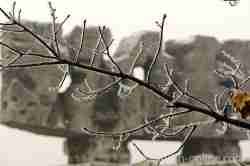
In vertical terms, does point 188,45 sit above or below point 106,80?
above

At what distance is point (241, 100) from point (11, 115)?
5.82m

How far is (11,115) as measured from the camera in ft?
21.0

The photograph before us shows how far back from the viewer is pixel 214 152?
290 inches

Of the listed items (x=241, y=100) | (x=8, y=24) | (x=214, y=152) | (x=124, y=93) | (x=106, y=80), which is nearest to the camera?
(x=241, y=100)

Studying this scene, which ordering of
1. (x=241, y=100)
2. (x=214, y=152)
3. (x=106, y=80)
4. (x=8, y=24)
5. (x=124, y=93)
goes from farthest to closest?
1. (x=214, y=152)
2. (x=106, y=80)
3. (x=124, y=93)
4. (x=8, y=24)
5. (x=241, y=100)

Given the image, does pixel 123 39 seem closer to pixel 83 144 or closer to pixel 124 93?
pixel 83 144

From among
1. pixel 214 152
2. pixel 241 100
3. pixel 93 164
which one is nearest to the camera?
pixel 241 100

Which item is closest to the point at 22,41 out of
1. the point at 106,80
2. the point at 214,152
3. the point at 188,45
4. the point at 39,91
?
the point at 39,91

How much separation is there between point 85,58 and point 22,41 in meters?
0.86

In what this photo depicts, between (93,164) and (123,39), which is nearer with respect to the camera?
(93,164)

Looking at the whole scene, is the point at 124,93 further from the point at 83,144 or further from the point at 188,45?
the point at 188,45

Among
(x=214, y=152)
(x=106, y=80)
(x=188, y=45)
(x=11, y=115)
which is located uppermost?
(x=188, y=45)

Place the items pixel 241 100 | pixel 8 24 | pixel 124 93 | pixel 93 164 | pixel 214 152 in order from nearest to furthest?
pixel 241 100 → pixel 8 24 → pixel 124 93 → pixel 93 164 → pixel 214 152

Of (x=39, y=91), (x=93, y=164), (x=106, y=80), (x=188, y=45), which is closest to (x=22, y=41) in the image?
(x=39, y=91)
